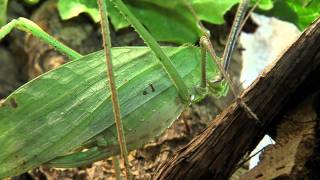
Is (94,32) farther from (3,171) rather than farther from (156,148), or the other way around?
(3,171)

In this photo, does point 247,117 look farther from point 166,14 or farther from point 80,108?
point 166,14

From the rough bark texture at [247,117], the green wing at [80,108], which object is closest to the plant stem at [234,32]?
the green wing at [80,108]

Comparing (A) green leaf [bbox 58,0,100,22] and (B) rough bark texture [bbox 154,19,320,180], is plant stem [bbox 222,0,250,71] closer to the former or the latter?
(B) rough bark texture [bbox 154,19,320,180]

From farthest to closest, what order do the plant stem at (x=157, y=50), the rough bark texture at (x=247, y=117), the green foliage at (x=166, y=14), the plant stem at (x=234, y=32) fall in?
the green foliage at (x=166, y=14)
the plant stem at (x=234, y=32)
the plant stem at (x=157, y=50)
the rough bark texture at (x=247, y=117)

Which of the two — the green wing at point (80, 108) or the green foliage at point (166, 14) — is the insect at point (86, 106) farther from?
the green foliage at point (166, 14)

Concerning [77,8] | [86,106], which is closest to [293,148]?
[86,106]

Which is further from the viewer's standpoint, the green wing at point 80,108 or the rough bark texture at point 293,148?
the green wing at point 80,108
